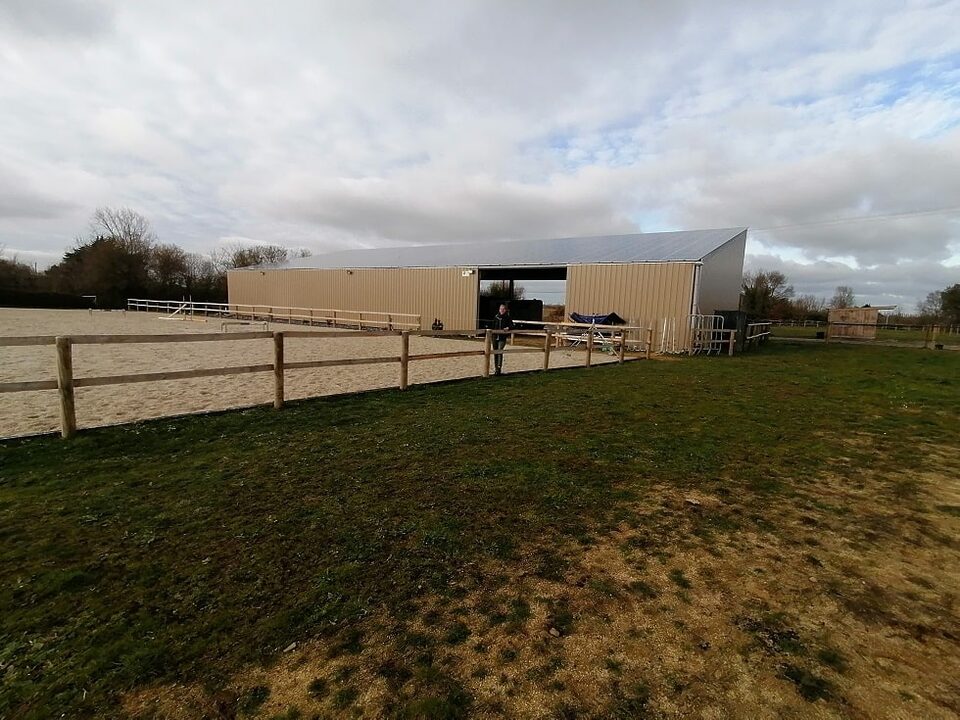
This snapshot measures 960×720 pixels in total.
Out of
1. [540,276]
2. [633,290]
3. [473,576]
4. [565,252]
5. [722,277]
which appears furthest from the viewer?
[540,276]

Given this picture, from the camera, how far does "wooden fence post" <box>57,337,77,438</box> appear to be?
16.2 feet

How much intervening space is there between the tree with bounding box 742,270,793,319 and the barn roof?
24400 millimetres

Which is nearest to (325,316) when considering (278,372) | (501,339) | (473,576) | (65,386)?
(501,339)

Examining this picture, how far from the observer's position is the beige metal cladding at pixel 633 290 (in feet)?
55.7

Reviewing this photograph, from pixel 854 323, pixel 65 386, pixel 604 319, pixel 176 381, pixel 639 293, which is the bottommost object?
pixel 176 381

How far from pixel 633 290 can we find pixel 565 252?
205 inches

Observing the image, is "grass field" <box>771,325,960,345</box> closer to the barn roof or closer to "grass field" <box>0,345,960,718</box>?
the barn roof

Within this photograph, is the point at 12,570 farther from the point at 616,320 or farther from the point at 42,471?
the point at 616,320

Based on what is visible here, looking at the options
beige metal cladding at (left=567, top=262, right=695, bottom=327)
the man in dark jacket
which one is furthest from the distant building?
the man in dark jacket

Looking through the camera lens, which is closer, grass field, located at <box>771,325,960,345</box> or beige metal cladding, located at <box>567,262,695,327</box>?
beige metal cladding, located at <box>567,262,695,327</box>

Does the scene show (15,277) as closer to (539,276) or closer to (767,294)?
(539,276)

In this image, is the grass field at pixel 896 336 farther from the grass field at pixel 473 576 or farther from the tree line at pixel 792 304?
the grass field at pixel 473 576

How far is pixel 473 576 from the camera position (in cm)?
269

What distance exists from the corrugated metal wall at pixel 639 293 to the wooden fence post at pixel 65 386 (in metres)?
16.5
